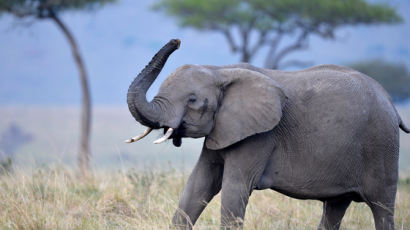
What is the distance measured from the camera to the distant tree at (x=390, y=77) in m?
33.6

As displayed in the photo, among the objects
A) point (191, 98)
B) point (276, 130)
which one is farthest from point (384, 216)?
point (191, 98)

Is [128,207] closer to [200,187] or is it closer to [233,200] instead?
[200,187]

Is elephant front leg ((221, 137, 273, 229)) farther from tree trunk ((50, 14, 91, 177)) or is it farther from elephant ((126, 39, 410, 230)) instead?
tree trunk ((50, 14, 91, 177))

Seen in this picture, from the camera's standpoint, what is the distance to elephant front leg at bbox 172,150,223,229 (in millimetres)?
6320

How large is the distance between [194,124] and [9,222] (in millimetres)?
1978

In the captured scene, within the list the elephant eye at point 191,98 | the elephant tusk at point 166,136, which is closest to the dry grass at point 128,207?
the elephant tusk at point 166,136

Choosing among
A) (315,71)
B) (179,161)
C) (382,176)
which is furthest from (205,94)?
(179,161)

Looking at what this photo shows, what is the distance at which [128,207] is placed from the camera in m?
7.81

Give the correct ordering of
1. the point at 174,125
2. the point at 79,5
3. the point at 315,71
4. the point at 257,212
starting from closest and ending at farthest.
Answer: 1. the point at 174,125
2. the point at 315,71
3. the point at 257,212
4. the point at 79,5

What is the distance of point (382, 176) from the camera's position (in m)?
6.41

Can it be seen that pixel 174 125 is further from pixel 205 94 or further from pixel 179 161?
pixel 179 161

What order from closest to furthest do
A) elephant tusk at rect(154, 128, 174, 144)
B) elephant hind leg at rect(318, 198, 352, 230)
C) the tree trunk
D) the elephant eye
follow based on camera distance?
elephant tusk at rect(154, 128, 174, 144), the elephant eye, elephant hind leg at rect(318, 198, 352, 230), the tree trunk

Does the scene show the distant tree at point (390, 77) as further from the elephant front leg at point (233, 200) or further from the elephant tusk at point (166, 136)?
the elephant tusk at point (166, 136)

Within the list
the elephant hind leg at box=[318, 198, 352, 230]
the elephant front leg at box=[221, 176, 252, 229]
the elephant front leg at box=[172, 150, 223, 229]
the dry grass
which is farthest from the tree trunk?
the elephant front leg at box=[221, 176, 252, 229]
